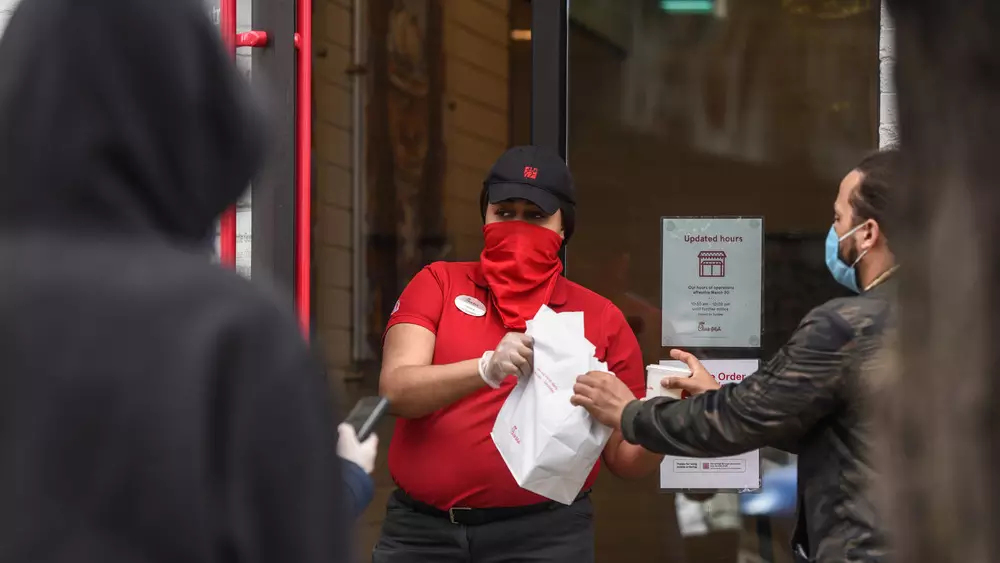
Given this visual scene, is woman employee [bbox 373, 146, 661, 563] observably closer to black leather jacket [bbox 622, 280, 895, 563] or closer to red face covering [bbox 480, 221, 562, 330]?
red face covering [bbox 480, 221, 562, 330]

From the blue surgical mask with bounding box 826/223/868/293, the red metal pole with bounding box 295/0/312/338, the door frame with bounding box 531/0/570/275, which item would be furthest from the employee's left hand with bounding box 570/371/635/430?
the red metal pole with bounding box 295/0/312/338

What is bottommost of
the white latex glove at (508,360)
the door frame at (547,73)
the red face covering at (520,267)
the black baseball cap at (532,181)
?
the white latex glove at (508,360)

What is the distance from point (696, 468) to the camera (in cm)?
478

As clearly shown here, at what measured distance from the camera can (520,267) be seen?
3.62m

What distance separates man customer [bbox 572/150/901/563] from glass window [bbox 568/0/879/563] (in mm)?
1870

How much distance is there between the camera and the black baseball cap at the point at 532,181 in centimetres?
360

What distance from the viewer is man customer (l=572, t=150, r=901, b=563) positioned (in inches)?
101

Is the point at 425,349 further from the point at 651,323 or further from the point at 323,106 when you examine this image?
the point at 323,106

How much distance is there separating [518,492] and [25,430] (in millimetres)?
2186

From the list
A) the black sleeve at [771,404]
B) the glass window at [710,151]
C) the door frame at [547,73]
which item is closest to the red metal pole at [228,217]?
the door frame at [547,73]

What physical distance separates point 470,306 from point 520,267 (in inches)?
7.2

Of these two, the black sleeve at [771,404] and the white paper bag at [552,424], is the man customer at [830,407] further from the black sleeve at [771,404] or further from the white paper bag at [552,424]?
the white paper bag at [552,424]

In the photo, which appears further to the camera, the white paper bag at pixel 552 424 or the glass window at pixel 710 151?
the glass window at pixel 710 151

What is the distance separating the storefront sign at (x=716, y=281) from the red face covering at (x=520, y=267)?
3.98 ft
